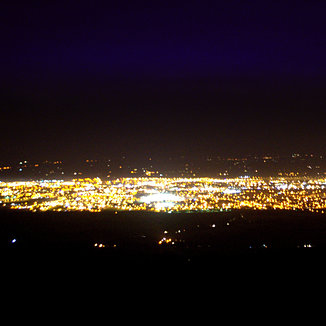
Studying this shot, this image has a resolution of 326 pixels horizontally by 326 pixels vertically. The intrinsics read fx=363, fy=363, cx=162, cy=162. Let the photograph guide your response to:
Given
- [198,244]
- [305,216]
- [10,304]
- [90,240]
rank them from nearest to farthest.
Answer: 1. [10,304]
2. [198,244]
3. [90,240]
4. [305,216]

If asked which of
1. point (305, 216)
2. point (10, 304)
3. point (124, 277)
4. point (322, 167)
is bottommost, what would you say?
point (322, 167)

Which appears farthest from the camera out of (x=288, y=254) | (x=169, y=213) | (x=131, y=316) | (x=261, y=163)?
(x=261, y=163)

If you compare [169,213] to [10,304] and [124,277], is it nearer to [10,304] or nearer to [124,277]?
[124,277]

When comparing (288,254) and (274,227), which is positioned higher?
(288,254)

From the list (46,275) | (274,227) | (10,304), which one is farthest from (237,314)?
(274,227)

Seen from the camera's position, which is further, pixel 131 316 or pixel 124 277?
pixel 124 277

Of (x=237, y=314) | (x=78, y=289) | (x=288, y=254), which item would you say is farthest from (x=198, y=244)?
(x=237, y=314)
